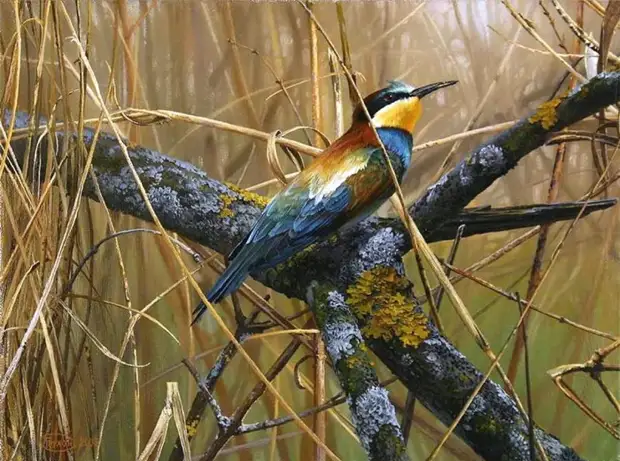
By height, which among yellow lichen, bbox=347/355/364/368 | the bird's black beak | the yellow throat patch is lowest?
yellow lichen, bbox=347/355/364/368

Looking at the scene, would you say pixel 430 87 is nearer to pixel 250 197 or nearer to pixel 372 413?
pixel 250 197

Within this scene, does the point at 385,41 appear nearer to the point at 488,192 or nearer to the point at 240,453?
the point at 488,192

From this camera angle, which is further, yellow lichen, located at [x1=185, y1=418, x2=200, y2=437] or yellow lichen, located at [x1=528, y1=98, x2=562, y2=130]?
yellow lichen, located at [x1=185, y1=418, x2=200, y2=437]

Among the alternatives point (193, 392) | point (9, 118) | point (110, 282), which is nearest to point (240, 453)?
point (193, 392)

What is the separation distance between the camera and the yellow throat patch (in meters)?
0.88

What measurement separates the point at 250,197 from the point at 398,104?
9.1 inches

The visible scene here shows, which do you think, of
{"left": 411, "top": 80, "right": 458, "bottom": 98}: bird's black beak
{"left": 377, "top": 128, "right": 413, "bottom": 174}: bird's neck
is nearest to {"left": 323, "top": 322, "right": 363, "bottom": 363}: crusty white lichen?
{"left": 377, "top": 128, "right": 413, "bottom": 174}: bird's neck

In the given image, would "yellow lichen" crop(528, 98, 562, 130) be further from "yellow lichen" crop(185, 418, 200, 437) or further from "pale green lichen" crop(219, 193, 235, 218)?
"yellow lichen" crop(185, 418, 200, 437)

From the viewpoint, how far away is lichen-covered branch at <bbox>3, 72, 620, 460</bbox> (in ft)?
2.45

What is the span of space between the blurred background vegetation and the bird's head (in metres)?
0.02

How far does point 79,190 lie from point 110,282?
0.50ft

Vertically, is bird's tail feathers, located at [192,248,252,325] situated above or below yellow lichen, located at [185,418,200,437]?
above
